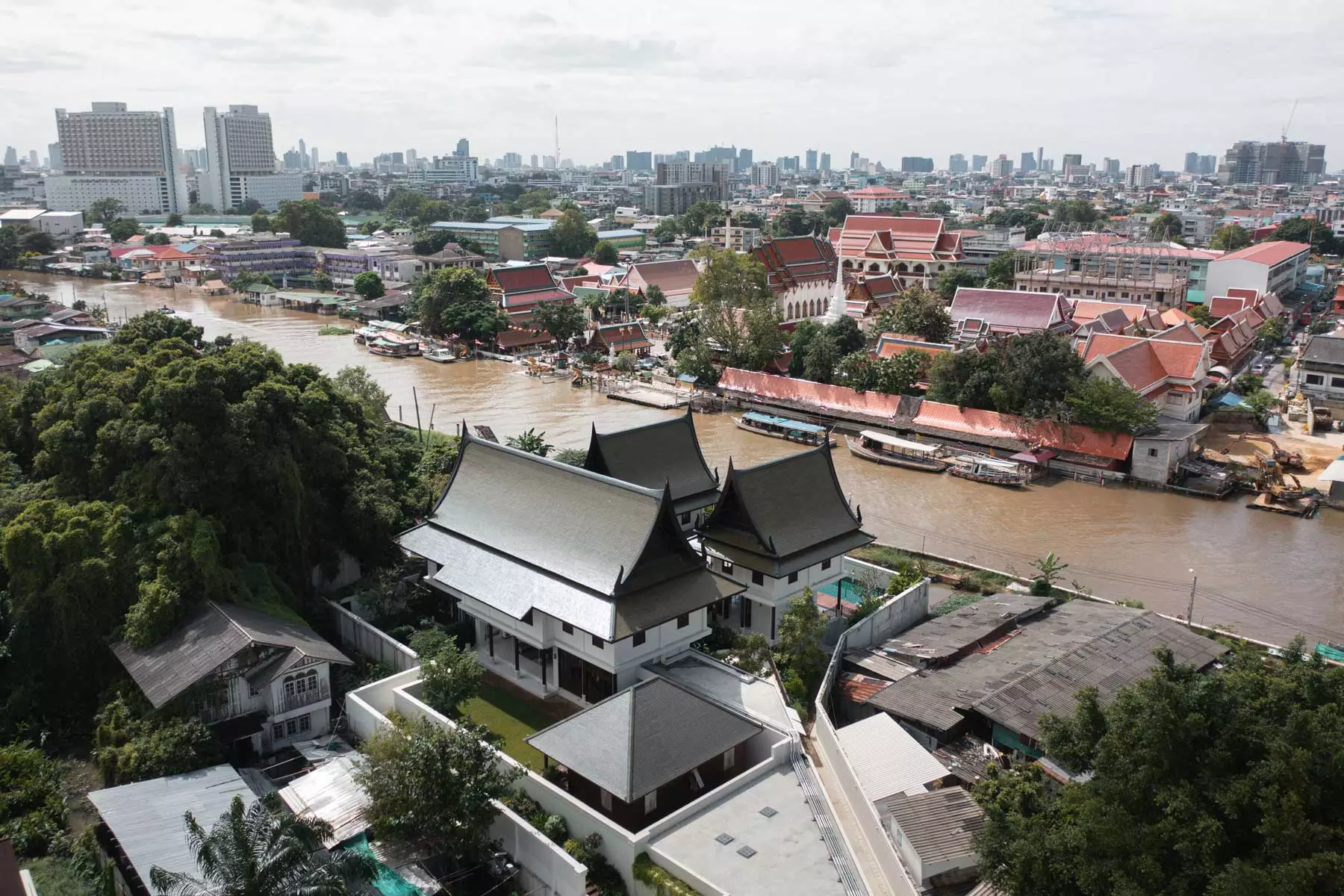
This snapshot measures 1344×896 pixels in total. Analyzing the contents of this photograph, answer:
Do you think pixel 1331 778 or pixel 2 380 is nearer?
pixel 1331 778

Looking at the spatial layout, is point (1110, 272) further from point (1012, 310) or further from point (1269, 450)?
point (1269, 450)

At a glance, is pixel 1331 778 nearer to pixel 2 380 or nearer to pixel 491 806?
pixel 491 806

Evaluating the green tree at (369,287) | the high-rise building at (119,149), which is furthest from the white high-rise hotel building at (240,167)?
the green tree at (369,287)

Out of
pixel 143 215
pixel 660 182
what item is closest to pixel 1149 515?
pixel 143 215

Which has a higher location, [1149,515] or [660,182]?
[660,182]

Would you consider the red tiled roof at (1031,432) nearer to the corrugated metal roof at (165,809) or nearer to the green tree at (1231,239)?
the corrugated metal roof at (165,809)

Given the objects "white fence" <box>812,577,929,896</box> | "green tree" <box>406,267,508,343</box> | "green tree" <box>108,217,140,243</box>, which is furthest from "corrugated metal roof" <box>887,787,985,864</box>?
"green tree" <box>108,217,140,243</box>

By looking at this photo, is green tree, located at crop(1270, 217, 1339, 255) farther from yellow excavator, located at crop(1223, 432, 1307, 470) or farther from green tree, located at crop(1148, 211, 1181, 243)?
yellow excavator, located at crop(1223, 432, 1307, 470)

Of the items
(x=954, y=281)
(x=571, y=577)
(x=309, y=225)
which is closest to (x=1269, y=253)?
(x=954, y=281)
